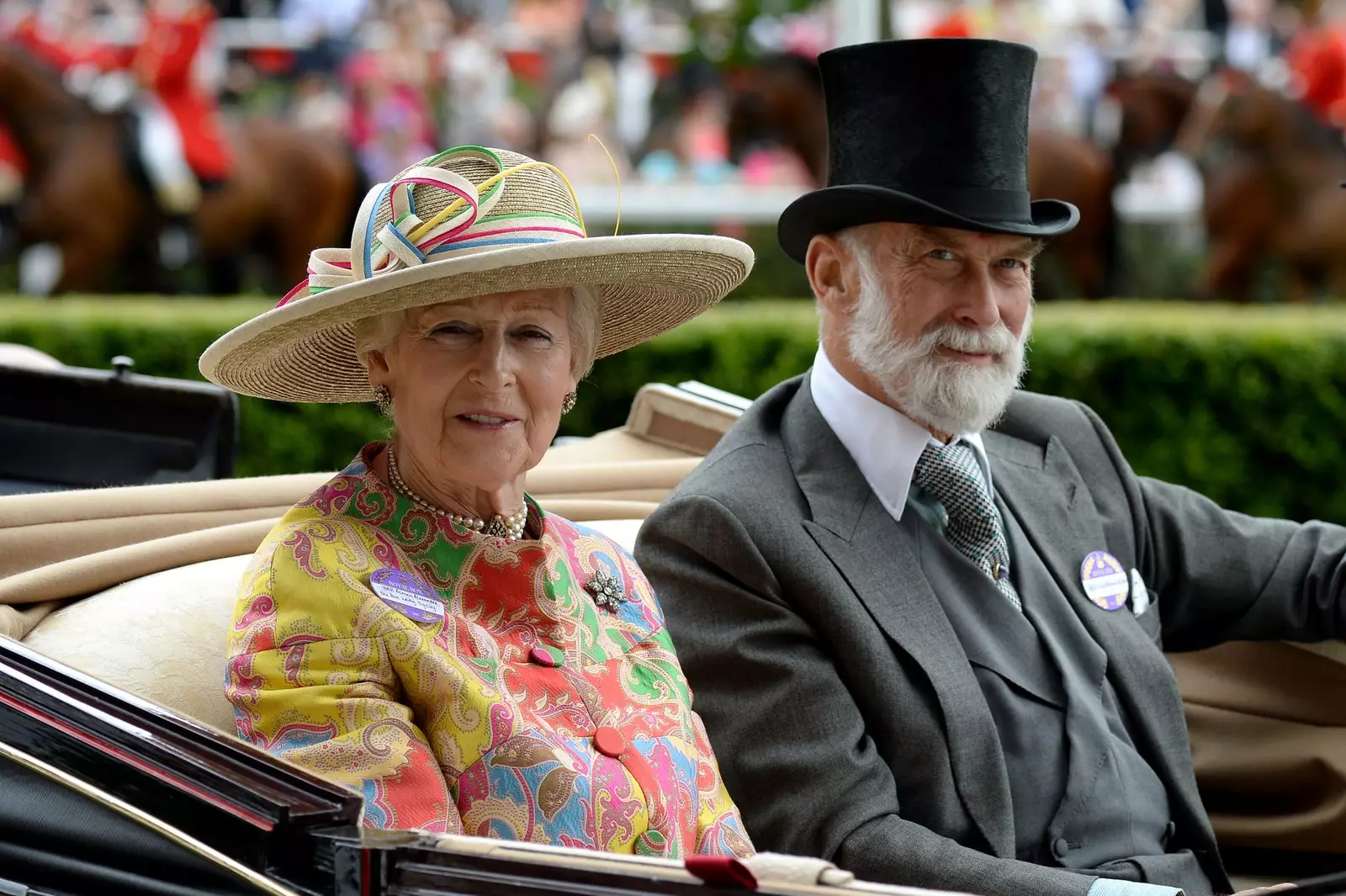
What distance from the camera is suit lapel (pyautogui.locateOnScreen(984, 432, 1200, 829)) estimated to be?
283 cm

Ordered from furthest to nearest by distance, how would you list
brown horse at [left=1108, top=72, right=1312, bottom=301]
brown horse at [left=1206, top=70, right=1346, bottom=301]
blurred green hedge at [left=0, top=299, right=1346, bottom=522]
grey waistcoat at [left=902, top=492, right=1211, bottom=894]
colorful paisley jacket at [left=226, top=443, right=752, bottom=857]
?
brown horse at [left=1108, top=72, right=1312, bottom=301], brown horse at [left=1206, top=70, right=1346, bottom=301], blurred green hedge at [left=0, top=299, right=1346, bottom=522], grey waistcoat at [left=902, top=492, right=1211, bottom=894], colorful paisley jacket at [left=226, top=443, right=752, bottom=857]

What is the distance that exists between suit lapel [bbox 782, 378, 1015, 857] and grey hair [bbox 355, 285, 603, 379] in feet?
1.53

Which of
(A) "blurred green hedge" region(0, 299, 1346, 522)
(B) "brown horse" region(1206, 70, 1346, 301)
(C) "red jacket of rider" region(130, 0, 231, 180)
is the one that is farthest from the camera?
(B) "brown horse" region(1206, 70, 1346, 301)

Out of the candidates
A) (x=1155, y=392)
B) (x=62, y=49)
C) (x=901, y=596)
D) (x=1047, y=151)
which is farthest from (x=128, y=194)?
(x=901, y=596)

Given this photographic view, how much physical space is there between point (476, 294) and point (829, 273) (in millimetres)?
957

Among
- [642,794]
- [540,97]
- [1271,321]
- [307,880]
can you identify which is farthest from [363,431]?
[540,97]

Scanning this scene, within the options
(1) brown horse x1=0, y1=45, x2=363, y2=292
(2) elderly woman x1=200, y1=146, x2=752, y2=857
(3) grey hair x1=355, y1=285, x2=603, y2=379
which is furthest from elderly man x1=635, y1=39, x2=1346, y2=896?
(1) brown horse x1=0, y1=45, x2=363, y2=292

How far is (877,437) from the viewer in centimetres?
280

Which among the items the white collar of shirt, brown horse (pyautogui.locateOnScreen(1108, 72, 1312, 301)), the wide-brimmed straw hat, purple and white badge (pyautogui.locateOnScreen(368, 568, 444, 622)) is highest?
the wide-brimmed straw hat

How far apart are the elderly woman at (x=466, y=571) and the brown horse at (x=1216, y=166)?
41.4ft

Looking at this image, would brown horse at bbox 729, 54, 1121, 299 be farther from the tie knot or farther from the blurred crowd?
the tie knot

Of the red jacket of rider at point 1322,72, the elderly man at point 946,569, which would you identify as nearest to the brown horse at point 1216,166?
the red jacket of rider at point 1322,72

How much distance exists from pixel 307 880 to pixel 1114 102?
46.1 feet

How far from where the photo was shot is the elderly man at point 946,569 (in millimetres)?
2547
